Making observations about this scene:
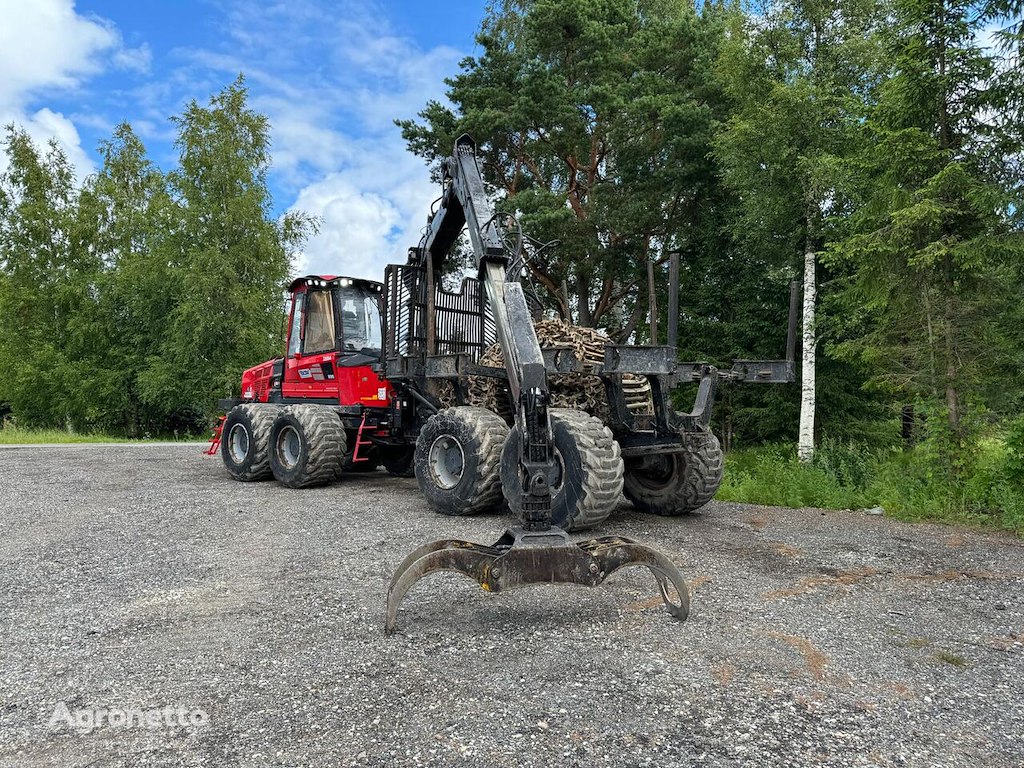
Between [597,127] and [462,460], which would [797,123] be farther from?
[462,460]

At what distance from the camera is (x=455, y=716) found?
2654 millimetres

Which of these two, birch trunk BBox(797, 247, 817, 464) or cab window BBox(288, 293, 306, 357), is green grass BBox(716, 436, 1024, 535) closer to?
birch trunk BBox(797, 247, 817, 464)

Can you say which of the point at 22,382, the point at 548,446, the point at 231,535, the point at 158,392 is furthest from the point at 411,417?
the point at 22,382

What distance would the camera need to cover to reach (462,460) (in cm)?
686

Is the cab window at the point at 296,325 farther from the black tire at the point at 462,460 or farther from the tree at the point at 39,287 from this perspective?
the tree at the point at 39,287

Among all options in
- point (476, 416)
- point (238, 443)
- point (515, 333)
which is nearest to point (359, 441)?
point (238, 443)

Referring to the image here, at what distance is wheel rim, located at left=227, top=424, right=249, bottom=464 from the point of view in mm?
9859

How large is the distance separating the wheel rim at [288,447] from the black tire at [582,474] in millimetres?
4349

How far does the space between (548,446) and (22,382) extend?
80.6 feet

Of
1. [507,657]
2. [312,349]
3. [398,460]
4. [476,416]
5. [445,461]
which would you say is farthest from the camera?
[398,460]

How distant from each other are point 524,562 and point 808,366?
382 inches

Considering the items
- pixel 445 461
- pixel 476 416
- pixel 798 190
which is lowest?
pixel 445 461

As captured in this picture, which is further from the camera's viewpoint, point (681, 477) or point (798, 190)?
point (798, 190)

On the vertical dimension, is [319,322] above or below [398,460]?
above
